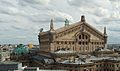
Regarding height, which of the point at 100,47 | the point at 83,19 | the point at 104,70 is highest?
the point at 83,19

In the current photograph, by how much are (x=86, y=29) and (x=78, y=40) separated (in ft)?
16.6

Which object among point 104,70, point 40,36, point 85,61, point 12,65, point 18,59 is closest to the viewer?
point 12,65

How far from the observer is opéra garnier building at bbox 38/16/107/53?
10256cm

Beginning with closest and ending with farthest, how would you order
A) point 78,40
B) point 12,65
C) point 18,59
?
point 12,65, point 78,40, point 18,59

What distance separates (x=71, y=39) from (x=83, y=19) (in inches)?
330

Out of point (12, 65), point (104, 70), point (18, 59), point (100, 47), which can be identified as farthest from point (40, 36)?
point (12, 65)

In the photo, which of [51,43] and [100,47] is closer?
[51,43]

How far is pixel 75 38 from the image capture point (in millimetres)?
105312

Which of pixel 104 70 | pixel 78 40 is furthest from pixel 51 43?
pixel 104 70

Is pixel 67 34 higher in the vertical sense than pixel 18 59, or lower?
higher

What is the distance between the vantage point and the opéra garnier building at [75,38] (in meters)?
103

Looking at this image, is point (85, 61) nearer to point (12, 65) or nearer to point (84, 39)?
point (84, 39)

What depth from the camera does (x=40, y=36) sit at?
4769 inches

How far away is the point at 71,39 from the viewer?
105 metres
